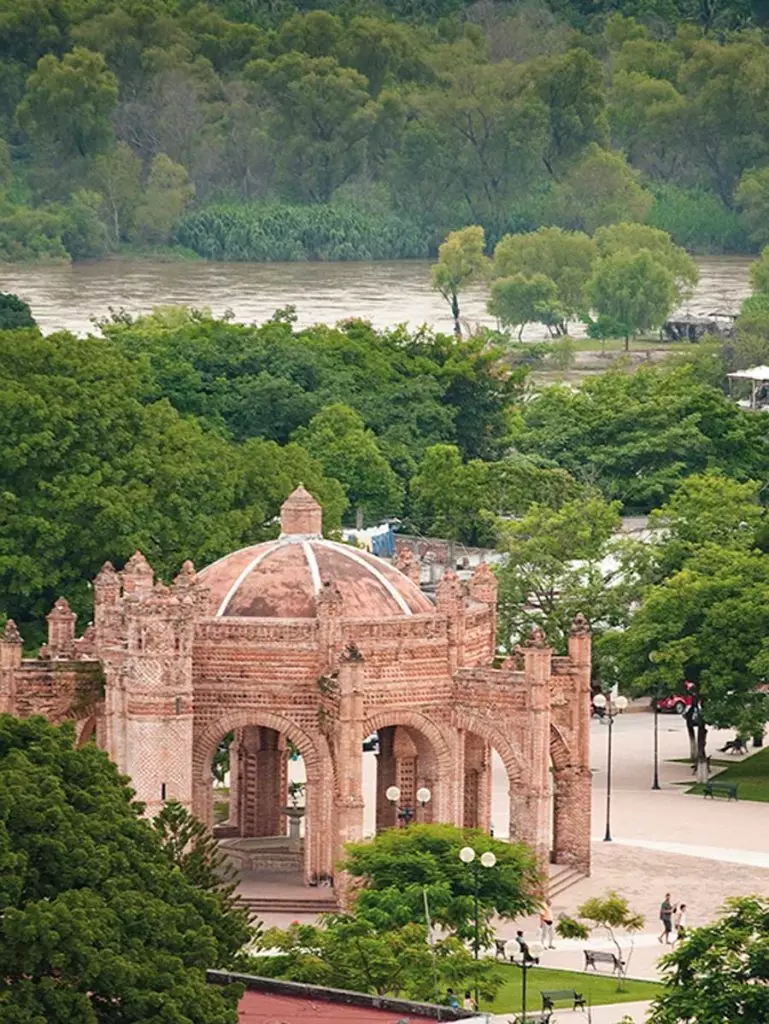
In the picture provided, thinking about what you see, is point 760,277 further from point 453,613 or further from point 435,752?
point 435,752

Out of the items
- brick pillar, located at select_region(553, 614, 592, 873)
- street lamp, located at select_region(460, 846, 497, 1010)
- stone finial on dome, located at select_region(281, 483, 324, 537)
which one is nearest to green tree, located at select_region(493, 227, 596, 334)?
stone finial on dome, located at select_region(281, 483, 324, 537)

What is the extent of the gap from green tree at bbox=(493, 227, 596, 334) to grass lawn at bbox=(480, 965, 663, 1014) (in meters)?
Answer: 103

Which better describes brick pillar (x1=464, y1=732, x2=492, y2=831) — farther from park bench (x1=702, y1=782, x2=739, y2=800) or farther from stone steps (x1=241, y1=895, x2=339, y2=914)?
park bench (x1=702, y1=782, x2=739, y2=800)

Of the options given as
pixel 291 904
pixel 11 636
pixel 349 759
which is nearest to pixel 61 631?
pixel 11 636

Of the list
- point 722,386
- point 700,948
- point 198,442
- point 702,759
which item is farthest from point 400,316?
point 700,948

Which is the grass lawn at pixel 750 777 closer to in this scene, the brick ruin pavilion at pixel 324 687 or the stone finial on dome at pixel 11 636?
the brick ruin pavilion at pixel 324 687

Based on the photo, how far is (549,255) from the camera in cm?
18325

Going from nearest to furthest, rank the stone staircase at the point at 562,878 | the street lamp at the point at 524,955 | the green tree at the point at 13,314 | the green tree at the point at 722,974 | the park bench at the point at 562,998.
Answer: the green tree at the point at 722,974 < the street lamp at the point at 524,955 < the park bench at the point at 562,998 < the stone staircase at the point at 562,878 < the green tree at the point at 13,314

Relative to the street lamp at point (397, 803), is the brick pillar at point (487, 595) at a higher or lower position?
higher

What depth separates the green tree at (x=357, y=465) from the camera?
119812 mm

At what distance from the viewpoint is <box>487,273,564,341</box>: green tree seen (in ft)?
572

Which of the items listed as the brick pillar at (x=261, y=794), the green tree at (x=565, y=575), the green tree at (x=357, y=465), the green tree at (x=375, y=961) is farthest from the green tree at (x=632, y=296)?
the green tree at (x=375, y=961)

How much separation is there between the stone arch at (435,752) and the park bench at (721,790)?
10.3 metres

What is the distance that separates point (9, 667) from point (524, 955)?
13.4m
